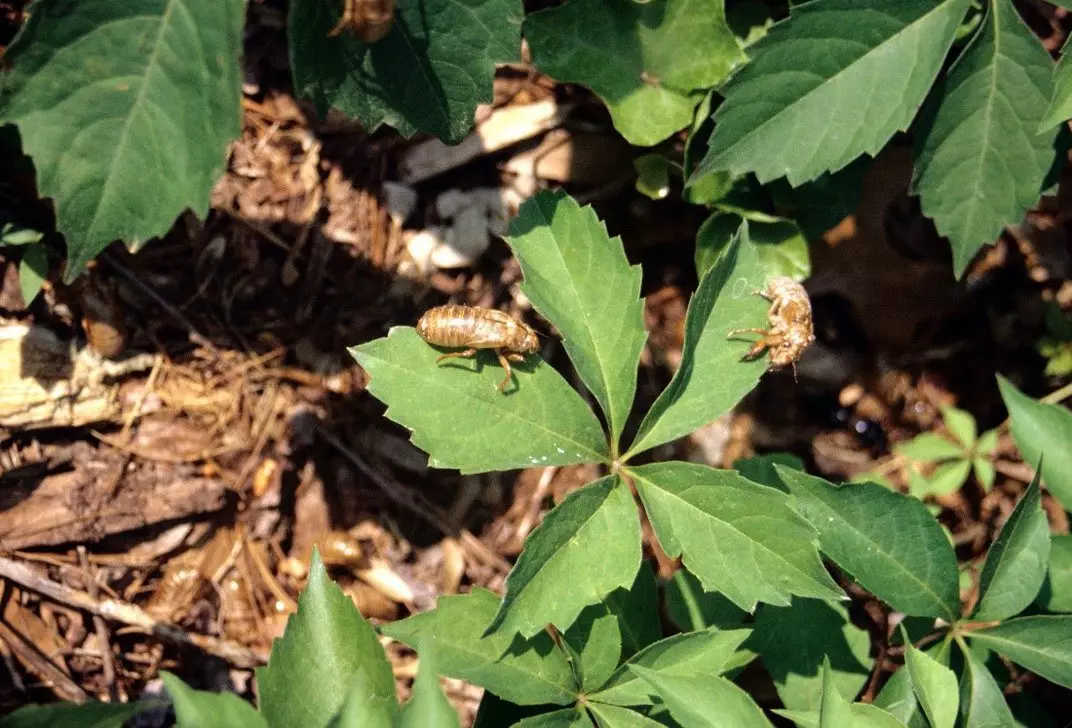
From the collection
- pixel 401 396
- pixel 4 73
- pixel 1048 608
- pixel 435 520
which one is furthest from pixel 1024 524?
pixel 4 73

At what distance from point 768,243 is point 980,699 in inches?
58.1

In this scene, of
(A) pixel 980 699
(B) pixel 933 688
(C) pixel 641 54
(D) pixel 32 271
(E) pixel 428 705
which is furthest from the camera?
(C) pixel 641 54

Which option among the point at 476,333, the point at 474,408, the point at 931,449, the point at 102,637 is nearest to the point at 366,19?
the point at 476,333

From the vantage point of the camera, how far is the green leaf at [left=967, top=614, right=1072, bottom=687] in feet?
7.26

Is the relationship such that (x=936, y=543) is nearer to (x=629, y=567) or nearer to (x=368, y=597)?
(x=629, y=567)

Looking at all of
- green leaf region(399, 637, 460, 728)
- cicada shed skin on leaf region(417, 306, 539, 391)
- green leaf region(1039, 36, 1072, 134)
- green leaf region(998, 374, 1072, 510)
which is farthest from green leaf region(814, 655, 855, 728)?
green leaf region(1039, 36, 1072, 134)

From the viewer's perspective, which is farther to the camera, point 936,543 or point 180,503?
point 180,503

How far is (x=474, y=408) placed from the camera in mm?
2240

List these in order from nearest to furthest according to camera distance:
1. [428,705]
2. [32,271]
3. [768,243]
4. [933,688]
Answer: [428,705]
[933,688]
[32,271]
[768,243]

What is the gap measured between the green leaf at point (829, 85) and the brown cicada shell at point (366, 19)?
0.99m

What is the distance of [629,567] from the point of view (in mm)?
2203

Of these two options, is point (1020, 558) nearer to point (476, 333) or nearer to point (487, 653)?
point (487, 653)

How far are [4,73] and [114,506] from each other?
1355 millimetres

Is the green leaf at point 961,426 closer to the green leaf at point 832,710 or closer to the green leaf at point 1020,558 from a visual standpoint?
the green leaf at point 1020,558
